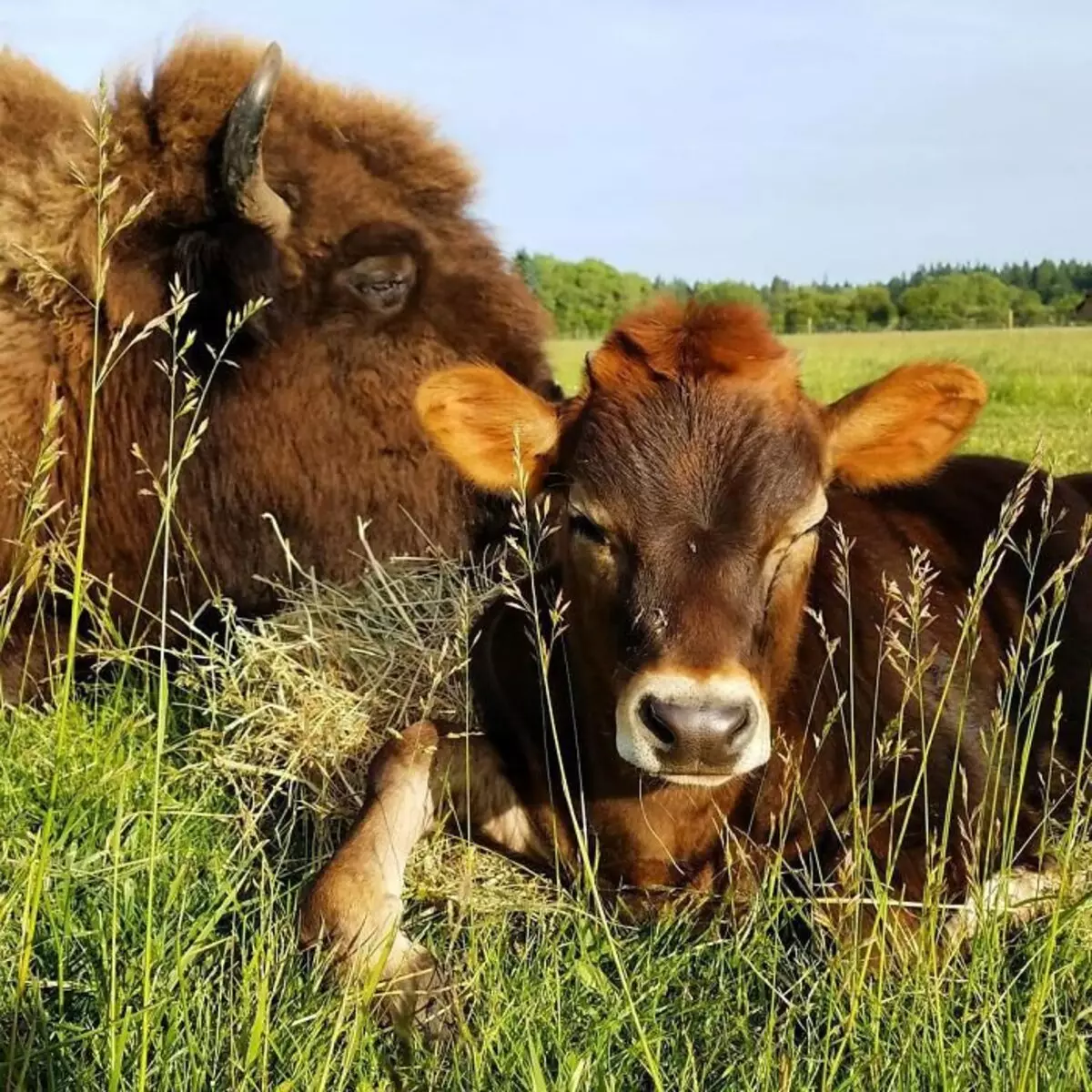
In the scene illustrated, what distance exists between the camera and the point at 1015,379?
65.8 ft

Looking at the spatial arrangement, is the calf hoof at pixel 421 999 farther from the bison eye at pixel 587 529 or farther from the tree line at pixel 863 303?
the tree line at pixel 863 303

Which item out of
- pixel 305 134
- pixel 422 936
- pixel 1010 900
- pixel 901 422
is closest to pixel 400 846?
pixel 422 936

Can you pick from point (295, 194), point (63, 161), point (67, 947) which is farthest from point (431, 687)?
point (63, 161)

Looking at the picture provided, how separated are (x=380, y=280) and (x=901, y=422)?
8.60 ft

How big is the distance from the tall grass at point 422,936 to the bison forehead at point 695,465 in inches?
10.7

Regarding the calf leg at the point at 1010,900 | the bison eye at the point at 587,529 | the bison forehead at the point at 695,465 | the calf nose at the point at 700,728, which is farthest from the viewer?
the bison eye at the point at 587,529

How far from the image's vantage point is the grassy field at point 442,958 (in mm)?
2125

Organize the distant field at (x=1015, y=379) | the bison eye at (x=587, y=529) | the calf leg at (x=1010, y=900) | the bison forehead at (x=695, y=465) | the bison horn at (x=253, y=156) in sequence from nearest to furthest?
the calf leg at (x=1010, y=900) < the bison forehead at (x=695, y=465) < the bison eye at (x=587, y=529) < the bison horn at (x=253, y=156) < the distant field at (x=1015, y=379)

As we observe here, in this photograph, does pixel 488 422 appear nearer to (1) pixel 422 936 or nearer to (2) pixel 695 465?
(2) pixel 695 465

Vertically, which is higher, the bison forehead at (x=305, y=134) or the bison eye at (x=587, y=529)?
the bison forehead at (x=305, y=134)

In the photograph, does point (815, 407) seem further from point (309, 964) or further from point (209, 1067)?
point (209, 1067)

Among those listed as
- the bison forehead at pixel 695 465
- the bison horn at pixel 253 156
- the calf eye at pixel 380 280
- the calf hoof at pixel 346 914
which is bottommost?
the calf hoof at pixel 346 914

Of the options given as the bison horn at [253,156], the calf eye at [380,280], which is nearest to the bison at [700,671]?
the calf eye at [380,280]

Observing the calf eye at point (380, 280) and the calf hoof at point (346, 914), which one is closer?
the calf hoof at point (346, 914)
